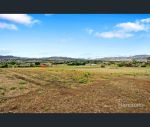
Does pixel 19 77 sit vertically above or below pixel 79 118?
above

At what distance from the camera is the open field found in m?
14.4

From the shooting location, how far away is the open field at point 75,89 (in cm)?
1441

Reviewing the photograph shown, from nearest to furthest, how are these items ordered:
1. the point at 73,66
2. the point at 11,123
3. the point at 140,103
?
the point at 11,123 < the point at 140,103 < the point at 73,66

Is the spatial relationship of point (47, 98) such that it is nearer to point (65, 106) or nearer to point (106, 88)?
point (65, 106)

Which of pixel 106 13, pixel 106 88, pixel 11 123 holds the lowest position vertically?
pixel 11 123

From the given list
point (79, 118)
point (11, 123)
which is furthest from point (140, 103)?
point (11, 123)

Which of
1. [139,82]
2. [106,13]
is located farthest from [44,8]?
[139,82]

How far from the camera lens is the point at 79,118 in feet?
45.7

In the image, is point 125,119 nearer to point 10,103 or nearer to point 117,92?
point 117,92

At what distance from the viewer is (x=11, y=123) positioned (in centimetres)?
1321

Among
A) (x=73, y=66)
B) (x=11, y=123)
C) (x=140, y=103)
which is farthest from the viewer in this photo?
(x=73, y=66)

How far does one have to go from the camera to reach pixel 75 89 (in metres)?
15.1

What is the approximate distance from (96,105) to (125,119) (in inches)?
48.8

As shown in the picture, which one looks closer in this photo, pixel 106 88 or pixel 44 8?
pixel 44 8
